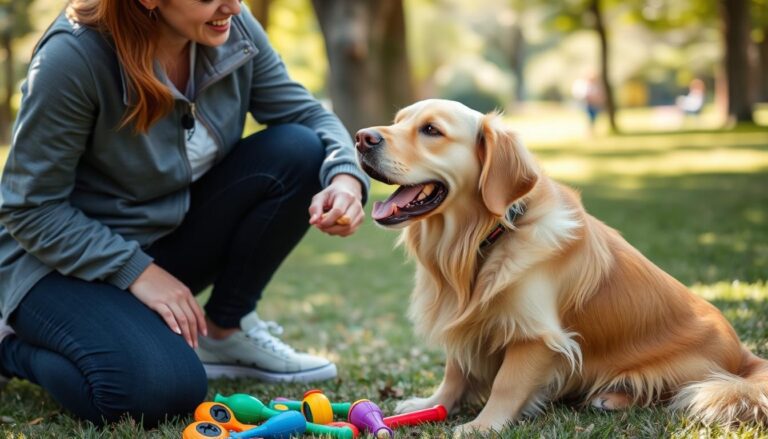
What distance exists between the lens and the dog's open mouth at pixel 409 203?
2643mm

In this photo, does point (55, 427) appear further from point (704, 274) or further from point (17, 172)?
point (704, 274)

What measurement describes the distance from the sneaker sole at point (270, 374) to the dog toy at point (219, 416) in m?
0.69

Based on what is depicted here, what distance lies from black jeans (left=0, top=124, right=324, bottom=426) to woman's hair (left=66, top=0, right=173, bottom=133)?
1.76 ft

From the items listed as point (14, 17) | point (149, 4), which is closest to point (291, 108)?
point (149, 4)

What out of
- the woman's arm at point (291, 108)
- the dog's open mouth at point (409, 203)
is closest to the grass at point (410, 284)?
the dog's open mouth at point (409, 203)

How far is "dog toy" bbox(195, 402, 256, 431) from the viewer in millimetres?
2568

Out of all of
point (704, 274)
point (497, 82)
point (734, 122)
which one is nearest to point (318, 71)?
point (497, 82)

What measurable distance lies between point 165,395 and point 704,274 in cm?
358

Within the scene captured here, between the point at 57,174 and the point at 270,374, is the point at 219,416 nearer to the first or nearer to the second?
the point at 270,374

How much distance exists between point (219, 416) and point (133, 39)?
1264 millimetres

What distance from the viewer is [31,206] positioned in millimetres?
2703

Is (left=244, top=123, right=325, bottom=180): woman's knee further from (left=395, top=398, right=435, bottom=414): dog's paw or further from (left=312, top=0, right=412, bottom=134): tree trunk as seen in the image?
(left=312, top=0, right=412, bottom=134): tree trunk

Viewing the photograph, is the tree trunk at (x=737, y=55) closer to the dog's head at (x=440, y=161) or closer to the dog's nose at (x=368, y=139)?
the dog's head at (x=440, y=161)

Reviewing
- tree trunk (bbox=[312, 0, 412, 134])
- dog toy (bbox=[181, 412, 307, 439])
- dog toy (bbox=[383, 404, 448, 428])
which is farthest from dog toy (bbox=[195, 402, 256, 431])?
Result: tree trunk (bbox=[312, 0, 412, 134])
